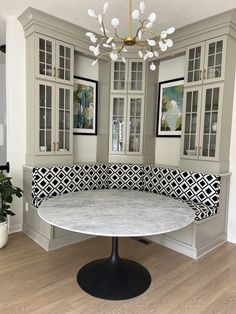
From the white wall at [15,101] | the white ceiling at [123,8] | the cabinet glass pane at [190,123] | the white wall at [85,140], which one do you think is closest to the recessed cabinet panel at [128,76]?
the white wall at [85,140]

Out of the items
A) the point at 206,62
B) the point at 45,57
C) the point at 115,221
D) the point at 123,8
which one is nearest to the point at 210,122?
the point at 206,62

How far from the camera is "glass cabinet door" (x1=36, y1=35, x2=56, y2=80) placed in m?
2.81

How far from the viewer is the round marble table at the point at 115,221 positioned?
156 cm

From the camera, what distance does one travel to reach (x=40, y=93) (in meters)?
2.88

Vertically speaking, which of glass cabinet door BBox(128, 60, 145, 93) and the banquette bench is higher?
glass cabinet door BBox(128, 60, 145, 93)

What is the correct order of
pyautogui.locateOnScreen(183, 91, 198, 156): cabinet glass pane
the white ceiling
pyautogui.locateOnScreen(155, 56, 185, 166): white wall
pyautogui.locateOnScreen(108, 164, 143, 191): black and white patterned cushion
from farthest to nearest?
pyautogui.locateOnScreen(155, 56, 185, 166): white wall
pyautogui.locateOnScreen(108, 164, 143, 191): black and white patterned cushion
pyautogui.locateOnScreen(183, 91, 198, 156): cabinet glass pane
the white ceiling

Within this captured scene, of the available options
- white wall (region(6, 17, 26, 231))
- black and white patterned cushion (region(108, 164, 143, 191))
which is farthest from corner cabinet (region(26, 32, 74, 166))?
black and white patterned cushion (region(108, 164, 143, 191))

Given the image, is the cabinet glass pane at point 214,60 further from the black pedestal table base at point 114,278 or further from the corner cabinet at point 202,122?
the black pedestal table base at point 114,278

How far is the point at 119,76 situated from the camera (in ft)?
11.8

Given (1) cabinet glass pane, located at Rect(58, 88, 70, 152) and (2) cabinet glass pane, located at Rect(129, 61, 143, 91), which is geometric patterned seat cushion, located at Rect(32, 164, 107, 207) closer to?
(1) cabinet glass pane, located at Rect(58, 88, 70, 152)

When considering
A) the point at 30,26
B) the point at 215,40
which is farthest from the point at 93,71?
the point at 215,40

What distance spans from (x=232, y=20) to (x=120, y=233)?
268 cm

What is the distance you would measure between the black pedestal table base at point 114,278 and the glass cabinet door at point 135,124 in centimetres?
180

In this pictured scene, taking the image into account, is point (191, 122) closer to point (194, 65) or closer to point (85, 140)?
point (194, 65)
